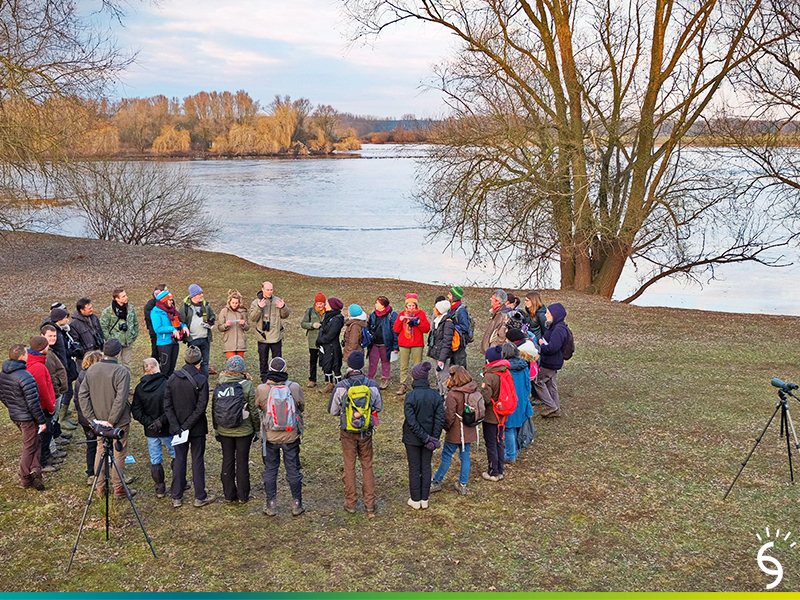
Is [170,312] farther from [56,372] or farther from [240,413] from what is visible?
[240,413]

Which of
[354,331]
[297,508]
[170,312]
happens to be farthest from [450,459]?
[170,312]

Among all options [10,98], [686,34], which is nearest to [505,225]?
[686,34]

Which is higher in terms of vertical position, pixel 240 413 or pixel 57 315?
pixel 57 315

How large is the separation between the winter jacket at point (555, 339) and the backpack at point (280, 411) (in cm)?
394

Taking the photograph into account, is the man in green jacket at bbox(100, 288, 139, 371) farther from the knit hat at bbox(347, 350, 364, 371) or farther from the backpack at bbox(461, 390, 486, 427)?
the backpack at bbox(461, 390, 486, 427)

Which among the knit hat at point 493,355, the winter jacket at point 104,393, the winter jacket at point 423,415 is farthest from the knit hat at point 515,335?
the winter jacket at point 104,393

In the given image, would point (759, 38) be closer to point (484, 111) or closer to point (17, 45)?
point (484, 111)

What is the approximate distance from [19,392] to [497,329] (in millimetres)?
5613

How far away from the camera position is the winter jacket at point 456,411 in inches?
276

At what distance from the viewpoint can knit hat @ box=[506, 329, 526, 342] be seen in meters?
8.19

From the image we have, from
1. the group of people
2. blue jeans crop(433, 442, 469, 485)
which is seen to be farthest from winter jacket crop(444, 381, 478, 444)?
blue jeans crop(433, 442, 469, 485)

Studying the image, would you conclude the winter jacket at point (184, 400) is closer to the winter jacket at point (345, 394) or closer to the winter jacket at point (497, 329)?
the winter jacket at point (345, 394)

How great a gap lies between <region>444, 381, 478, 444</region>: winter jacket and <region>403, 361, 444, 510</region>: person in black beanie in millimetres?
187

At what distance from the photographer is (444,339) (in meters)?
9.65
